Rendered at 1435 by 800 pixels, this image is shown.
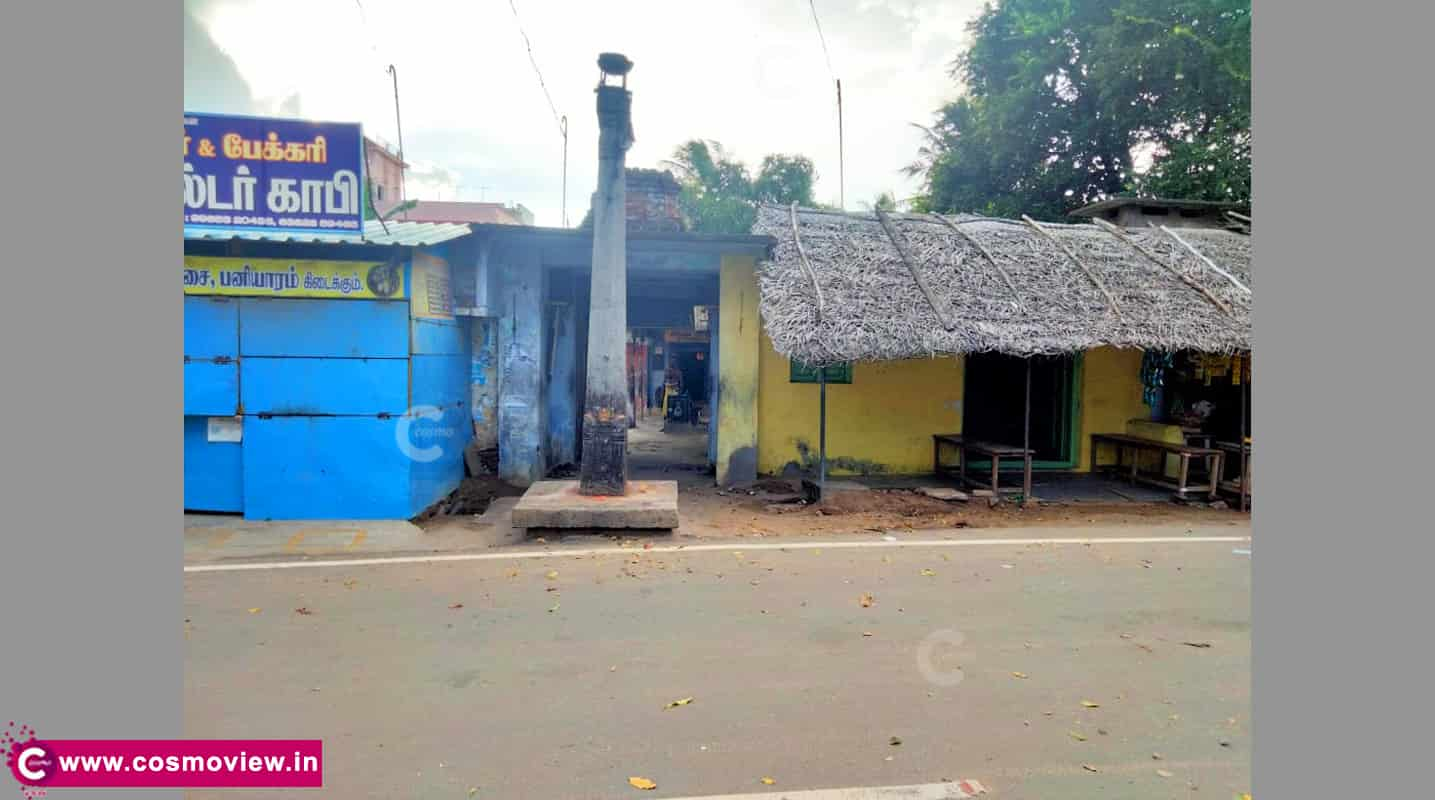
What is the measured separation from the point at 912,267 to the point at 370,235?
21.7 feet

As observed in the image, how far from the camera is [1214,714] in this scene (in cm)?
398

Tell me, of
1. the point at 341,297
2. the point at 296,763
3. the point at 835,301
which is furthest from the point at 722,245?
the point at 296,763

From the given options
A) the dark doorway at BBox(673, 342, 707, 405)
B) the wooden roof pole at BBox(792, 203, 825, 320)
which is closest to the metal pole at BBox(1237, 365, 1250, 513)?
the wooden roof pole at BBox(792, 203, 825, 320)

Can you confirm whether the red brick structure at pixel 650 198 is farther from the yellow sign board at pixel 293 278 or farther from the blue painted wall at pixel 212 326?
the blue painted wall at pixel 212 326

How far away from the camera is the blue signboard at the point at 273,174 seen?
8188 millimetres

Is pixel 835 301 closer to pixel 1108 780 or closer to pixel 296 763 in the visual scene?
pixel 1108 780

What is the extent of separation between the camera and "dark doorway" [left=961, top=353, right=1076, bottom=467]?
1244 cm

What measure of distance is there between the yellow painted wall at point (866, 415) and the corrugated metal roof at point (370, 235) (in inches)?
178

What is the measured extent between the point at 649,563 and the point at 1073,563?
3.76 meters

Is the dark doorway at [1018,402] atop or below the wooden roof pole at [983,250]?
below

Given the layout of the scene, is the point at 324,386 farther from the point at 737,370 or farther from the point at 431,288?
the point at 737,370

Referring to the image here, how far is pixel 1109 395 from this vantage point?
12.3 metres

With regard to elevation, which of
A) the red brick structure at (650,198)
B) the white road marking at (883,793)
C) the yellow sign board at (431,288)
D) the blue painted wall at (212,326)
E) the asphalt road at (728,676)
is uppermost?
the red brick structure at (650,198)

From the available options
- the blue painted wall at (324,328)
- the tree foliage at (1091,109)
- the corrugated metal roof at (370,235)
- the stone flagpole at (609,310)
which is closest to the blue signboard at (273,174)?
the corrugated metal roof at (370,235)
